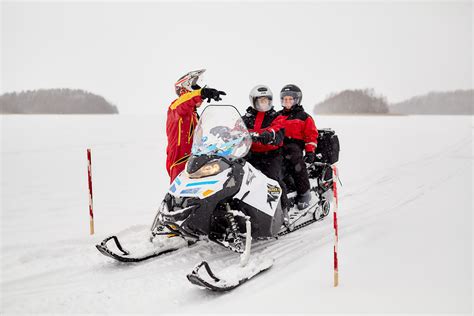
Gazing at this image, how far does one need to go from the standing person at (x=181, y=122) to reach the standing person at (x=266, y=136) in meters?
0.67

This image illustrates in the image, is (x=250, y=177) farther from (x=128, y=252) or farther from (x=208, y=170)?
(x=128, y=252)

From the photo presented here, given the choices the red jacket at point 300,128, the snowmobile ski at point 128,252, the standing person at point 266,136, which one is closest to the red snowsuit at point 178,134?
the standing person at point 266,136

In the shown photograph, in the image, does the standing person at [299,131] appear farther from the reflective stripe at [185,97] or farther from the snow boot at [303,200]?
the reflective stripe at [185,97]

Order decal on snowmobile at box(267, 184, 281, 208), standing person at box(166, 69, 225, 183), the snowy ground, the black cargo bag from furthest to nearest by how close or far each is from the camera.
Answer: the black cargo bag, standing person at box(166, 69, 225, 183), decal on snowmobile at box(267, 184, 281, 208), the snowy ground

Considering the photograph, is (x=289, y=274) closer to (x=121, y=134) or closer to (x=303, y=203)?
(x=303, y=203)

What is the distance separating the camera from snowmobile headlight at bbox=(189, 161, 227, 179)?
13.7 ft

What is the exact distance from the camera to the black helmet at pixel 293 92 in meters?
5.76

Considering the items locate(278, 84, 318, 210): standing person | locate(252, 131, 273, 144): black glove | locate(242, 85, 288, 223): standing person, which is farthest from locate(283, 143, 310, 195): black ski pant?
locate(252, 131, 273, 144): black glove

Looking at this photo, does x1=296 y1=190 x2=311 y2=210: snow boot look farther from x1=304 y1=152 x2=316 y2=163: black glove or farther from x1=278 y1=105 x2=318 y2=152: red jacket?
x1=278 y1=105 x2=318 y2=152: red jacket

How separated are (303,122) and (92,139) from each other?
11.2 meters

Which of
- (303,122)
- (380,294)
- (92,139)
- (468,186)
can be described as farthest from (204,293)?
(92,139)

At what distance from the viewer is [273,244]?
16.3 ft

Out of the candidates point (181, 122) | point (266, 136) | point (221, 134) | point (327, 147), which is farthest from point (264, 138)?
point (327, 147)

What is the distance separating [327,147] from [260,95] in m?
1.52
